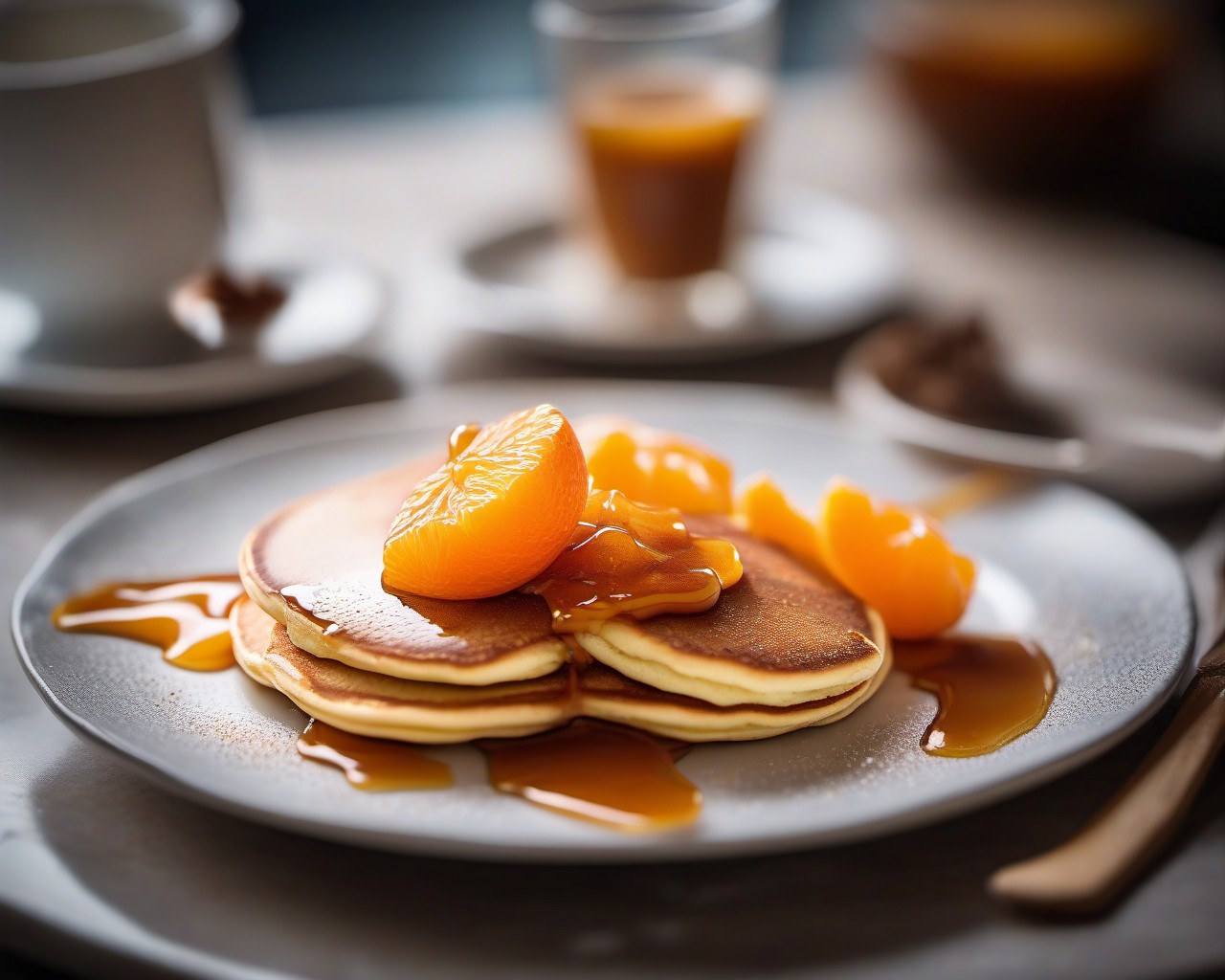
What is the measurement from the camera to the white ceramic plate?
34.3 inches

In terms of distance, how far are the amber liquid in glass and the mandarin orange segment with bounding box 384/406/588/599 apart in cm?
116

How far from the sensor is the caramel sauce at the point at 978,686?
1023 mm

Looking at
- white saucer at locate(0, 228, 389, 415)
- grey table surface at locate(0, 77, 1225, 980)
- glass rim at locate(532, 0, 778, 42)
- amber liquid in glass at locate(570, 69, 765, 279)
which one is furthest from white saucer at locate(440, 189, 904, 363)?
grey table surface at locate(0, 77, 1225, 980)

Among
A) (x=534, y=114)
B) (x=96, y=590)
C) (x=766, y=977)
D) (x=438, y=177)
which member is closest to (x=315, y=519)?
(x=96, y=590)

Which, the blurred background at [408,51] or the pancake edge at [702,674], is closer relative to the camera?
the pancake edge at [702,674]

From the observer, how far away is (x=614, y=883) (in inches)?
36.9

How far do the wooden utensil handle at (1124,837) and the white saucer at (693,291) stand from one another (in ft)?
3.44

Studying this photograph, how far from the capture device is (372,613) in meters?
Result: 1.04

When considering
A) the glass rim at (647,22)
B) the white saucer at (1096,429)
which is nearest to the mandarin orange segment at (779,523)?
the white saucer at (1096,429)

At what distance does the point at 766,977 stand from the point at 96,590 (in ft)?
2.54

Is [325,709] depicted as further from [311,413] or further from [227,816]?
[311,413]

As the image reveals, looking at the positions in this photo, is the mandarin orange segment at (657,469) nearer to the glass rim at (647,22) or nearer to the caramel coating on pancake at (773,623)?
the caramel coating on pancake at (773,623)

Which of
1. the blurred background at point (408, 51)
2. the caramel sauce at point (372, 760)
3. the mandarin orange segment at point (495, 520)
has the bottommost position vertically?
the blurred background at point (408, 51)

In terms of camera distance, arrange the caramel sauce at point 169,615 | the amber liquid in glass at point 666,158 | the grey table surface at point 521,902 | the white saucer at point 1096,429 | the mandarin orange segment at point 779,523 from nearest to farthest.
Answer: the grey table surface at point 521,902
the caramel sauce at point 169,615
the mandarin orange segment at point 779,523
the white saucer at point 1096,429
the amber liquid in glass at point 666,158
